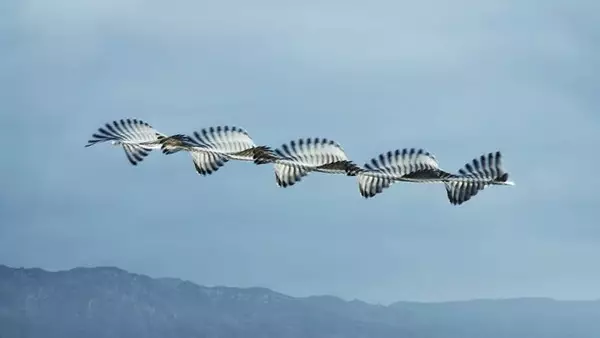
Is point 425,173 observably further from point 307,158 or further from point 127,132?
point 127,132

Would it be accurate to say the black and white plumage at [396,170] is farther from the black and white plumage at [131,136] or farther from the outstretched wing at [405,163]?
the black and white plumage at [131,136]

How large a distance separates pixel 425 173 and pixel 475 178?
1.15 meters

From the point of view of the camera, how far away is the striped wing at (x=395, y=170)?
34.2 m

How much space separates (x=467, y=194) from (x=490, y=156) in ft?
3.68

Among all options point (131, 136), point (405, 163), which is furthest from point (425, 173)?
point (131, 136)

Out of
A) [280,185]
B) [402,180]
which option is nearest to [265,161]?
[280,185]

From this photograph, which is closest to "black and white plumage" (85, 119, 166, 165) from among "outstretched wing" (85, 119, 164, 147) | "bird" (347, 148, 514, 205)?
"outstretched wing" (85, 119, 164, 147)

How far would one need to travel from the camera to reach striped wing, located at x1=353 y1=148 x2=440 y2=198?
34.2 meters

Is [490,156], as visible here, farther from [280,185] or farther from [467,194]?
[280,185]

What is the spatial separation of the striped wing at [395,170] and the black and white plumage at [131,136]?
5.62m

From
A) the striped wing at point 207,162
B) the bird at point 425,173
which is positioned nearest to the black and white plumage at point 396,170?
the bird at point 425,173

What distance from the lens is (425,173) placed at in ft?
113

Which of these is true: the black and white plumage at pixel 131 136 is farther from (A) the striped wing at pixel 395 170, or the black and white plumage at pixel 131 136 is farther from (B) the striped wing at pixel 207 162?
(A) the striped wing at pixel 395 170

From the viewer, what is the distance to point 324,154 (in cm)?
3444
